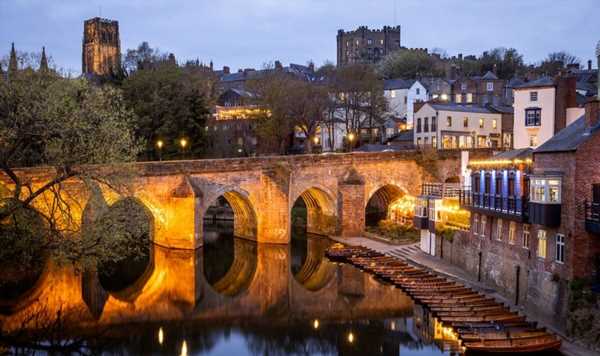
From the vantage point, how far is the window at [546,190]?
2222cm

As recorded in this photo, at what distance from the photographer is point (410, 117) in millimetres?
80375

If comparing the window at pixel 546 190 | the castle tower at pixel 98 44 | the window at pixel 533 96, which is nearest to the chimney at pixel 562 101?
the window at pixel 533 96

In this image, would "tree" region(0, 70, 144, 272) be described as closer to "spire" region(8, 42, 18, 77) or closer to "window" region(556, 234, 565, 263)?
"spire" region(8, 42, 18, 77)

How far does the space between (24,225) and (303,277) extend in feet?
57.8

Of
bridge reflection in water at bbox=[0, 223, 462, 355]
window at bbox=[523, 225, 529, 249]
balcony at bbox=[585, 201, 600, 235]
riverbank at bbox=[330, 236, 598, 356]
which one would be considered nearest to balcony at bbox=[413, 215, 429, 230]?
riverbank at bbox=[330, 236, 598, 356]

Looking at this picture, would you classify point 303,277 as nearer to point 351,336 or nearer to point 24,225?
point 351,336

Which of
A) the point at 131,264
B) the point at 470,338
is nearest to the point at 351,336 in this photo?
the point at 470,338

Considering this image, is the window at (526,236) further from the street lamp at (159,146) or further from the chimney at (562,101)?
the street lamp at (159,146)

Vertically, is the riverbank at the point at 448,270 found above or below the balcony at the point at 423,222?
below

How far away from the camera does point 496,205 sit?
2734cm

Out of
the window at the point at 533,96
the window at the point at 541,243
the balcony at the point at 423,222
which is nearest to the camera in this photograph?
the window at the point at 541,243

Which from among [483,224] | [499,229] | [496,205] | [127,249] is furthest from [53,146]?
[483,224]

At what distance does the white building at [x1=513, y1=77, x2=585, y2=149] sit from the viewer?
140ft

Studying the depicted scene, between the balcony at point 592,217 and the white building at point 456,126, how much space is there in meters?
39.5
